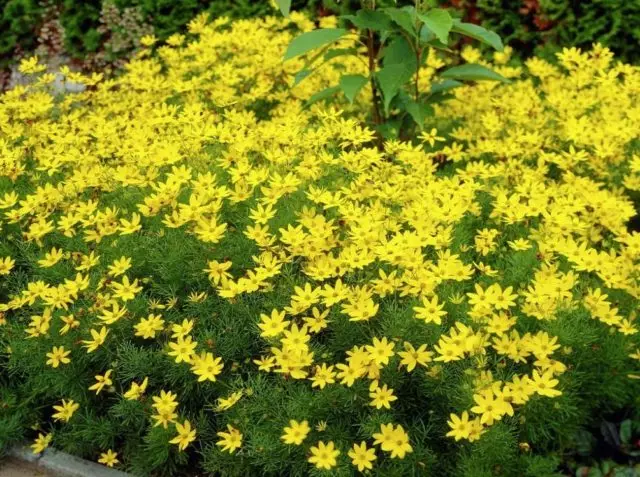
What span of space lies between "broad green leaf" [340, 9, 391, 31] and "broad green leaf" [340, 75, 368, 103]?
0.84ft

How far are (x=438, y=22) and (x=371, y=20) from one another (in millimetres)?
520

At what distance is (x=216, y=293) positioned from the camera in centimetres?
328

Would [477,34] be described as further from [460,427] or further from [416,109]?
[460,427]

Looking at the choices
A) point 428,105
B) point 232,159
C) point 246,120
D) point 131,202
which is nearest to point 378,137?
point 428,105

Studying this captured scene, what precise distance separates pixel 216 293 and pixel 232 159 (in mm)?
764

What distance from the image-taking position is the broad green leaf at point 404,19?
4168 mm

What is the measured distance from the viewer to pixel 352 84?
427cm

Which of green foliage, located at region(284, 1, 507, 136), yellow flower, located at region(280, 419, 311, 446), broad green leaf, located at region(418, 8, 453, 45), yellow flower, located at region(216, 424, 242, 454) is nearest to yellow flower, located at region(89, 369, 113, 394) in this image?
yellow flower, located at region(216, 424, 242, 454)

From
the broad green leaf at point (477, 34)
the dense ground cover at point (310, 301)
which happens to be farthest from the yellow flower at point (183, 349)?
the broad green leaf at point (477, 34)

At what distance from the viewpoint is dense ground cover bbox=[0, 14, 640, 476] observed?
280cm

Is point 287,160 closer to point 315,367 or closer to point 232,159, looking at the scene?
A: point 232,159

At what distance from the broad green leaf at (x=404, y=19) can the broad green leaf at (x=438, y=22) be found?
132 millimetres

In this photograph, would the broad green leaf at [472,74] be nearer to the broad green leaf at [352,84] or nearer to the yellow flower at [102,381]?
the broad green leaf at [352,84]

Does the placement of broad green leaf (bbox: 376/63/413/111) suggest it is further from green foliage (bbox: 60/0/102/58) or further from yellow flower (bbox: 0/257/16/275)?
green foliage (bbox: 60/0/102/58)
